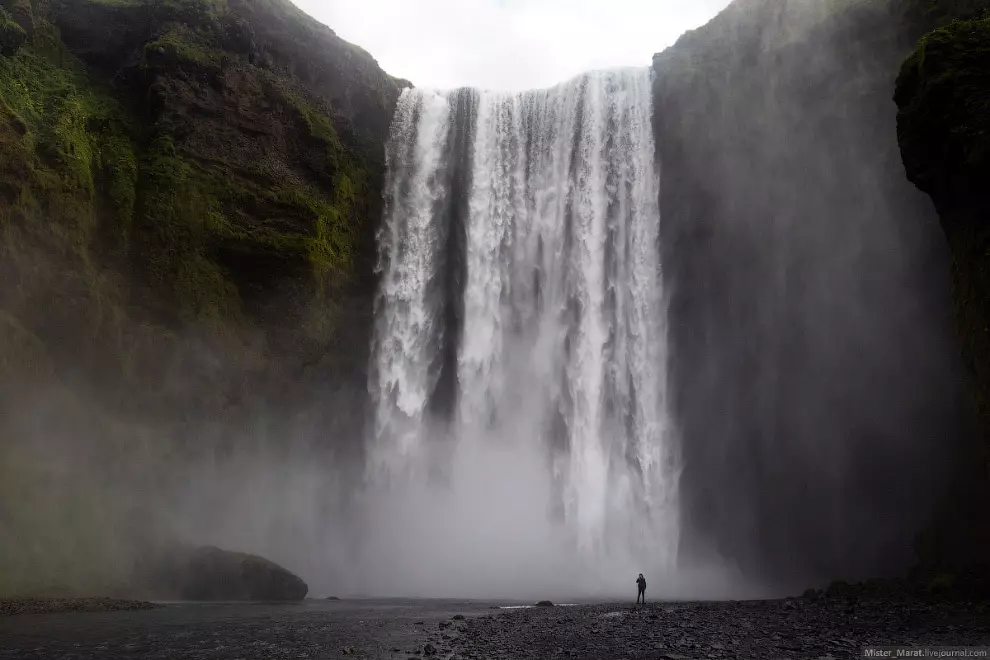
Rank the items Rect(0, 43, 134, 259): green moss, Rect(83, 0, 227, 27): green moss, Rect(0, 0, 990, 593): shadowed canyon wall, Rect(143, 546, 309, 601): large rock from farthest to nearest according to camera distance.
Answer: Rect(83, 0, 227, 27): green moss, Rect(0, 43, 134, 259): green moss, Rect(143, 546, 309, 601): large rock, Rect(0, 0, 990, 593): shadowed canyon wall

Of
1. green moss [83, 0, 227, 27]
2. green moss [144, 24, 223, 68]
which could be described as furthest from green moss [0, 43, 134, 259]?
green moss [83, 0, 227, 27]

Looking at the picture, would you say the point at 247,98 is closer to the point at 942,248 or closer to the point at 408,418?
the point at 408,418

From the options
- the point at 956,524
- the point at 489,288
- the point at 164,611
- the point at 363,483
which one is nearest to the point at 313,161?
the point at 489,288

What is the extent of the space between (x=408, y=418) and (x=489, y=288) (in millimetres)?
7024

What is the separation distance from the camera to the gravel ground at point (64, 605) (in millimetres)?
17391

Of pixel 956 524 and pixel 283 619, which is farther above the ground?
pixel 956 524

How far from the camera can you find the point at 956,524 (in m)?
20.8

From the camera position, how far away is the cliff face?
22844 millimetres

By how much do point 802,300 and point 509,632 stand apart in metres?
18.8

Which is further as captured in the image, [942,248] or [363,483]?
[363,483]

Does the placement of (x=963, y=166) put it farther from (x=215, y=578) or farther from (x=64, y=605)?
(x=64, y=605)

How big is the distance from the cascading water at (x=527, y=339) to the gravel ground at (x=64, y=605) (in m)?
10.6

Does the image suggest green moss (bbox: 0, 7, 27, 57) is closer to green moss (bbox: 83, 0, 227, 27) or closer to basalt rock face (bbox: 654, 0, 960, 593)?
green moss (bbox: 83, 0, 227, 27)

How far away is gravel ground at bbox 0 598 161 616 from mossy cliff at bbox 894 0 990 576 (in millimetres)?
22000
